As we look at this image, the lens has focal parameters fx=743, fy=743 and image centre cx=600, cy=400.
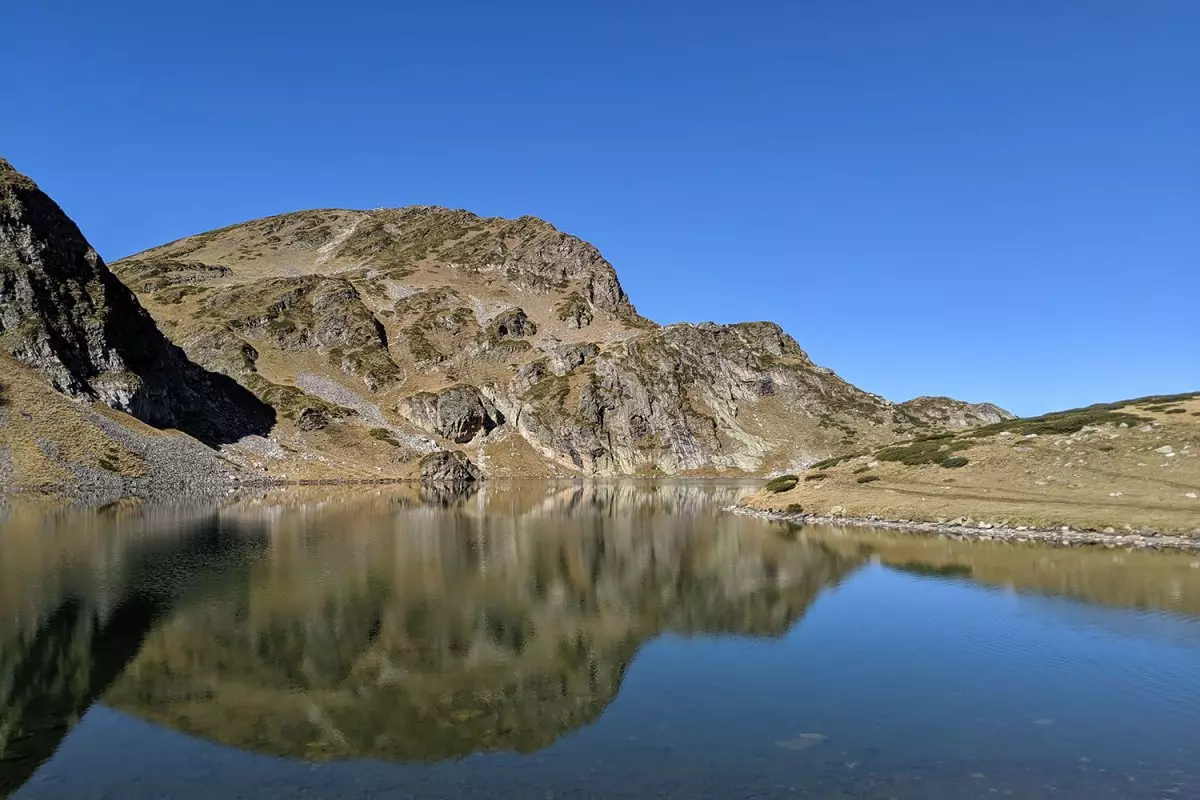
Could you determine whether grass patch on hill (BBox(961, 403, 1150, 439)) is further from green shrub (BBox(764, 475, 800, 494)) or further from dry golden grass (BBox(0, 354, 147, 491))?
dry golden grass (BBox(0, 354, 147, 491))

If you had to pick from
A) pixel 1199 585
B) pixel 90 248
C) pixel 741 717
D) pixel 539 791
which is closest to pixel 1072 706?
pixel 741 717

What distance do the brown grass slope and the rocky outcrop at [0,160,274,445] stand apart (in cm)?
12243

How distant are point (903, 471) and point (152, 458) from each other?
387ft

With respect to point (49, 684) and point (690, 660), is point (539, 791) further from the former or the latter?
point (49, 684)

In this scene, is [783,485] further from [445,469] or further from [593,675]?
[445,469]

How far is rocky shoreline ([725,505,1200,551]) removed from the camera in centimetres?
5356

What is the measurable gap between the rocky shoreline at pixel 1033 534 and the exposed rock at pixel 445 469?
117840mm

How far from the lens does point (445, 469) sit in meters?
182

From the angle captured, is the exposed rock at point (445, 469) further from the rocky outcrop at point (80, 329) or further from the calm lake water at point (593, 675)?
the calm lake water at point (593, 675)

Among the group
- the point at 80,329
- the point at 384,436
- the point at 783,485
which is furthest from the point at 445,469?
the point at 783,485

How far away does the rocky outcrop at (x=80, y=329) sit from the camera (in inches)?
5359

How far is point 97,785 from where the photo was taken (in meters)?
17.2

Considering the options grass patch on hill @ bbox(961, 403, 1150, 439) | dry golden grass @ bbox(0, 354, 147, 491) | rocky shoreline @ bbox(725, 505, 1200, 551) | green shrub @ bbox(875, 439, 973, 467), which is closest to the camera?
rocky shoreline @ bbox(725, 505, 1200, 551)

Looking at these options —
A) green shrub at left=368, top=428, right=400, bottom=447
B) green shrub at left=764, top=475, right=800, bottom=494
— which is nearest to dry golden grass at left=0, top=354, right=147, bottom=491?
green shrub at left=368, top=428, right=400, bottom=447
